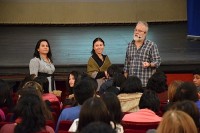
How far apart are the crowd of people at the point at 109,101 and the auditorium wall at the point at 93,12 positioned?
6379mm

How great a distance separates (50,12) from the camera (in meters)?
12.8

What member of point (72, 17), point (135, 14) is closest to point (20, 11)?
point (72, 17)

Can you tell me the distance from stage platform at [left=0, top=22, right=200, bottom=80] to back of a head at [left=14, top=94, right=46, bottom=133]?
376 centimetres

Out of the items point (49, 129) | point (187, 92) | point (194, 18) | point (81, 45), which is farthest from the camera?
point (194, 18)

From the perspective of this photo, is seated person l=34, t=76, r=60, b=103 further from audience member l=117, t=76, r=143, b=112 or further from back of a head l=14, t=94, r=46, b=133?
back of a head l=14, t=94, r=46, b=133

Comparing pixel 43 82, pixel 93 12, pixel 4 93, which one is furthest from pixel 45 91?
pixel 93 12

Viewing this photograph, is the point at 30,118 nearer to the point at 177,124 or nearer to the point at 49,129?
the point at 49,129

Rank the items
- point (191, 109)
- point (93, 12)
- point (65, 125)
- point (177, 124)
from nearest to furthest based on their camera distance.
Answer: point (177, 124)
point (191, 109)
point (65, 125)
point (93, 12)

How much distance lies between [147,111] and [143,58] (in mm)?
2321

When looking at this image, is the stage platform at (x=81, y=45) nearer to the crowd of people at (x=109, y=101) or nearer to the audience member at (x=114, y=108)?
the crowd of people at (x=109, y=101)

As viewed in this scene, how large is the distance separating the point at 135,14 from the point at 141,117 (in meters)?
9.23

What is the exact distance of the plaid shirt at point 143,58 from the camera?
6.09 m

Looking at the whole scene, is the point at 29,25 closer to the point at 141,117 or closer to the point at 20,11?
the point at 20,11

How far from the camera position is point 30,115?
338cm
